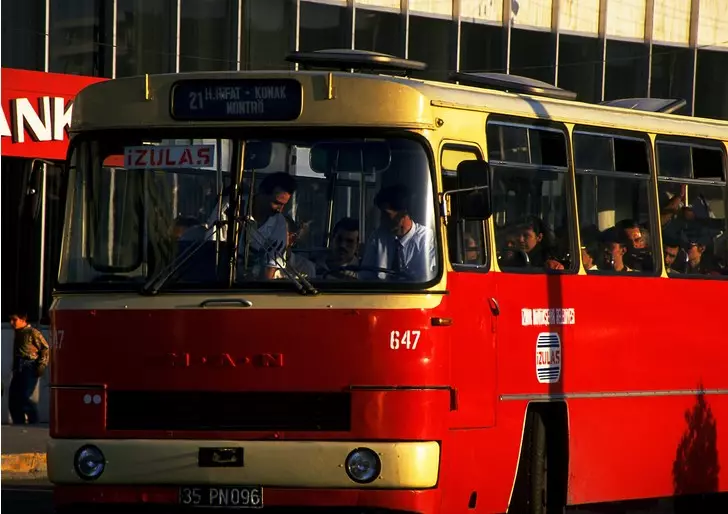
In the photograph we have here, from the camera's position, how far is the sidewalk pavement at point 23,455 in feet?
65.9

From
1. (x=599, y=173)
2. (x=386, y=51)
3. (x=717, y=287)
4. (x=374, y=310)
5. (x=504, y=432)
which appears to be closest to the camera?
(x=374, y=310)

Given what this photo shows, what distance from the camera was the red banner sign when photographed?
2647 centimetres

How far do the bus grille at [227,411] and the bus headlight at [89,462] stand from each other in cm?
17

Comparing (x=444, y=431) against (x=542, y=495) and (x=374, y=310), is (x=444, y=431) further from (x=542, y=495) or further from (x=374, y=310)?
(x=542, y=495)

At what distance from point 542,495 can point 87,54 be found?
16.8 metres

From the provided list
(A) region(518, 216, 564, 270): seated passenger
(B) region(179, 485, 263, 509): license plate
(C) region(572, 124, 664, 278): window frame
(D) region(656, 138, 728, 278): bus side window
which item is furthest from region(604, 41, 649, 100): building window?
(B) region(179, 485, 263, 509): license plate

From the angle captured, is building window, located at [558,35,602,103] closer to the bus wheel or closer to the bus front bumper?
the bus wheel

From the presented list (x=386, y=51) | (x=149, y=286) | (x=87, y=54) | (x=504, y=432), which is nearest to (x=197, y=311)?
(x=149, y=286)

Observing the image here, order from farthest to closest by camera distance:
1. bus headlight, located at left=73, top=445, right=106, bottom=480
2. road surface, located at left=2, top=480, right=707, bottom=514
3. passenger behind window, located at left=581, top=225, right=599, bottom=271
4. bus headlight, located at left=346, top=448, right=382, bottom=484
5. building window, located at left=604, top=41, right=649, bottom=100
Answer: building window, located at left=604, top=41, right=649, bottom=100 < road surface, located at left=2, top=480, right=707, bottom=514 < passenger behind window, located at left=581, top=225, right=599, bottom=271 < bus headlight, located at left=73, top=445, right=106, bottom=480 < bus headlight, located at left=346, top=448, right=382, bottom=484

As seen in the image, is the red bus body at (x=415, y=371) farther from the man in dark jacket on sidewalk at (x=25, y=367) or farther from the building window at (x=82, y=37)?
the building window at (x=82, y=37)

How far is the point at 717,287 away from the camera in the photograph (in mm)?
13977

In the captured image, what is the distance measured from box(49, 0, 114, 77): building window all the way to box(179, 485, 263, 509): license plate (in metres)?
17.4

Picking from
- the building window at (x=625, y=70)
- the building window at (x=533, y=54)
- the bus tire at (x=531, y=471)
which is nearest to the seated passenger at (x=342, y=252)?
the bus tire at (x=531, y=471)

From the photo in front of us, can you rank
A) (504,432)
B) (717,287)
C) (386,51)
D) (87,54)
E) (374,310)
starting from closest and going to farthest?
1. (374,310)
2. (504,432)
3. (717,287)
4. (87,54)
5. (386,51)
